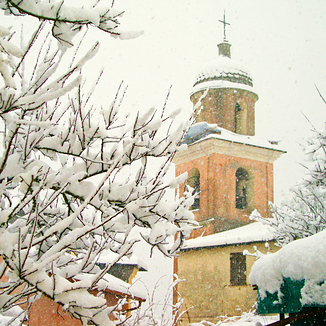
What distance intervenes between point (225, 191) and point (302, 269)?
20469 millimetres

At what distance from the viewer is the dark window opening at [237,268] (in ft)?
66.9

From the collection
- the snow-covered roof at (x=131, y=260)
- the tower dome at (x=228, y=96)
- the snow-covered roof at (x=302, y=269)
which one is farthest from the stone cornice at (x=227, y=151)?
the snow-covered roof at (x=302, y=269)

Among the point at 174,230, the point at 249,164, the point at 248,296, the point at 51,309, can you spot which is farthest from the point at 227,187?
the point at 174,230

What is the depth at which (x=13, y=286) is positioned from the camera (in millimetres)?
1973

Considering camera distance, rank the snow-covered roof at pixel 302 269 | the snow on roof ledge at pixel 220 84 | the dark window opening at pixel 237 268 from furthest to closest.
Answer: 1. the snow on roof ledge at pixel 220 84
2. the dark window opening at pixel 237 268
3. the snow-covered roof at pixel 302 269

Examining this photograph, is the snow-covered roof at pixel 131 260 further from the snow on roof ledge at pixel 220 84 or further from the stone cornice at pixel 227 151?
the snow on roof ledge at pixel 220 84

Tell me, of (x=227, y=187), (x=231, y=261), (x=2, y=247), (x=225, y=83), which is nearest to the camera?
(x=2, y=247)

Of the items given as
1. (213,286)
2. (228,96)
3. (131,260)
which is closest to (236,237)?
(213,286)

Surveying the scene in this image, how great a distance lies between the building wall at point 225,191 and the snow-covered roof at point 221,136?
955mm

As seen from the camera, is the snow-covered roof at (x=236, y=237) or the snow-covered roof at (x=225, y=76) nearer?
the snow-covered roof at (x=236, y=237)

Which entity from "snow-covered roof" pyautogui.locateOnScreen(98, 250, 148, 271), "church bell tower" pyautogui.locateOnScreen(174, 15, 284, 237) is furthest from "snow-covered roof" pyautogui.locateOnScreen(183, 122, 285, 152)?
"snow-covered roof" pyautogui.locateOnScreen(98, 250, 148, 271)

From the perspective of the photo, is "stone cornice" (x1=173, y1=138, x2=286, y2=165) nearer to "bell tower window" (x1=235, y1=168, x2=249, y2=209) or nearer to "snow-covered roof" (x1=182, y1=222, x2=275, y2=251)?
"bell tower window" (x1=235, y1=168, x2=249, y2=209)

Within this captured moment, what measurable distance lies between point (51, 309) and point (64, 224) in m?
8.15

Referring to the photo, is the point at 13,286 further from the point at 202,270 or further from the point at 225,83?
the point at 225,83
